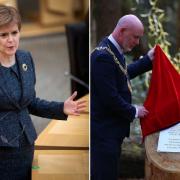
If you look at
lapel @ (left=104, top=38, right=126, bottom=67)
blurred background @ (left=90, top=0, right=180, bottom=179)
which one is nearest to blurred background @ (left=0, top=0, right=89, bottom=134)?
blurred background @ (left=90, top=0, right=180, bottom=179)

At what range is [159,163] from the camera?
1.01m

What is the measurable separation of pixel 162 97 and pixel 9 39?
34 centimetres

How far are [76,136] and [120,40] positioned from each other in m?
0.22

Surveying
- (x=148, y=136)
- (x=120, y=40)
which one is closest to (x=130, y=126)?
A: (x=148, y=136)

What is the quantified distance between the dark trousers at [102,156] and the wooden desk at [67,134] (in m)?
0.02

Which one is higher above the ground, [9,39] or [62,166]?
[9,39]

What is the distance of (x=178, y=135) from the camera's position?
3.36 feet

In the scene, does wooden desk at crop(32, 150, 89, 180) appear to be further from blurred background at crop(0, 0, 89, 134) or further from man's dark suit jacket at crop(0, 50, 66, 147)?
blurred background at crop(0, 0, 89, 134)

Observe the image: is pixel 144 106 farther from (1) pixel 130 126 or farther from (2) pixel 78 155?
(2) pixel 78 155

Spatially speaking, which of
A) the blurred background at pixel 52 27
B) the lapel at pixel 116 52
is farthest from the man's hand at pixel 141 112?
the blurred background at pixel 52 27

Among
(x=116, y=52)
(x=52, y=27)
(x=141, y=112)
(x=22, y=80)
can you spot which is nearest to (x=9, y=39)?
(x=22, y=80)

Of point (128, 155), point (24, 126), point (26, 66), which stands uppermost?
point (26, 66)

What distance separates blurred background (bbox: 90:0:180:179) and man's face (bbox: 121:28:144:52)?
0.02 m

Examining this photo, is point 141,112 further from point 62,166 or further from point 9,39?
point 9,39
